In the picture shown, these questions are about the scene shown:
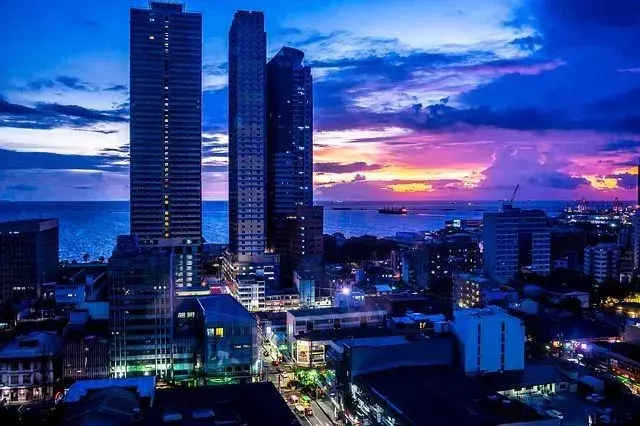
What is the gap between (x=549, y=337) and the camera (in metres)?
19.5

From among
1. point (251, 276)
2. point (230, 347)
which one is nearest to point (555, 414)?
point (230, 347)

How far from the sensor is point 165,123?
3111 cm

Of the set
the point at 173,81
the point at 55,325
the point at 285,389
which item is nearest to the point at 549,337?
the point at 285,389

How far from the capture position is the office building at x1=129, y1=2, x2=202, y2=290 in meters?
30.7

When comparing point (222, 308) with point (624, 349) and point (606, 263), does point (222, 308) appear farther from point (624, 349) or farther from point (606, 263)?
point (606, 263)

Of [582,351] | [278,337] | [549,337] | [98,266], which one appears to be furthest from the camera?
[98,266]

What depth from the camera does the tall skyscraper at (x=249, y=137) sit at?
32.8m

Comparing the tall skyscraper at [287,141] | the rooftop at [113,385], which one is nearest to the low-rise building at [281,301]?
the tall skyscraper at [287,141]

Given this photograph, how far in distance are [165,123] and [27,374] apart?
17723 mm

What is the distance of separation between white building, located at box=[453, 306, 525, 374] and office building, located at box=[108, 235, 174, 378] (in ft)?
26.5

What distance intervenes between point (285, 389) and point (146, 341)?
4.11 meters

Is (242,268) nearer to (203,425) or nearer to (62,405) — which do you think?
(62,405)

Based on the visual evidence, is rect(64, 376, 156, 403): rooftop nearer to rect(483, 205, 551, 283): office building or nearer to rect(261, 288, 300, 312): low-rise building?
rect(261, 288, 300, 312): low-rise building

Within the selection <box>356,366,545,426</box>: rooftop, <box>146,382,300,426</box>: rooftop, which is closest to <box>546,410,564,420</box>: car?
<box>356,366,545,426</box>: rooftop
